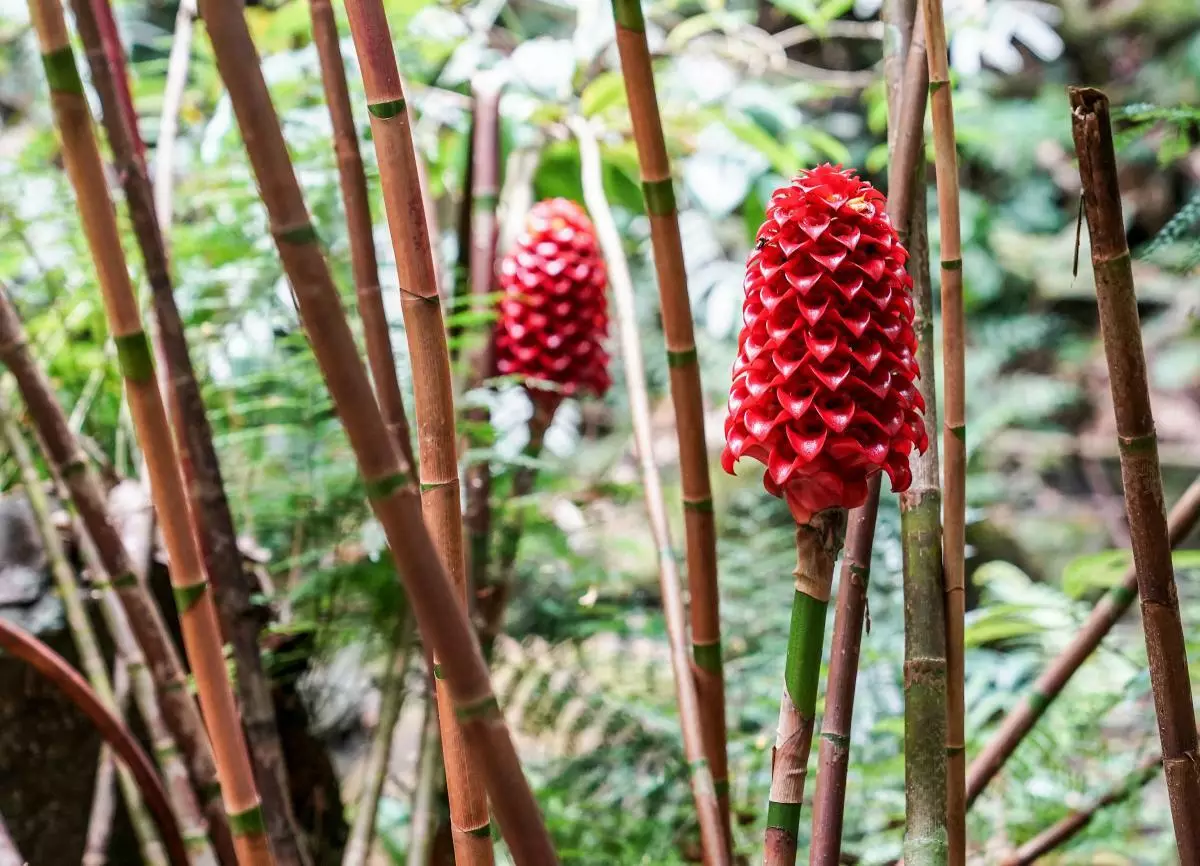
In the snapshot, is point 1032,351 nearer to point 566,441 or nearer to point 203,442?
point 566,441

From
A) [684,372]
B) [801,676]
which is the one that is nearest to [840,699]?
[801,676]

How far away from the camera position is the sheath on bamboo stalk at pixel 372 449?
9.1 inches

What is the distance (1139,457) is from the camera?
0.35m

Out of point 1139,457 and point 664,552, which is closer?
point 1139,457

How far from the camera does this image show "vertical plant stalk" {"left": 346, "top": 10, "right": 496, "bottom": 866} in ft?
1.12

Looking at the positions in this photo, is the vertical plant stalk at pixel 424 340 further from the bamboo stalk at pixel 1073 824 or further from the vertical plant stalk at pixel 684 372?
the bamboo stalk at pixel 1073 824

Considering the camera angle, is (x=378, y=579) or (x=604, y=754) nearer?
(x=378, y=579)

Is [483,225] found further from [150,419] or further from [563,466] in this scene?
[150,419]

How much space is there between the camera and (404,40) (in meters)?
0.98

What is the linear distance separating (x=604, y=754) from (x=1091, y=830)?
429 mm

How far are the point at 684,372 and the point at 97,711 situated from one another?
0.34 meters

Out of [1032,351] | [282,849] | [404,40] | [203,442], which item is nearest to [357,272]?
[203,442]

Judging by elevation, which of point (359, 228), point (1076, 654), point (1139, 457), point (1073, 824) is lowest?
point (1073, 824)

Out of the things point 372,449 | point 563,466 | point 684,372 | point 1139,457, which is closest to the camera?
point 372,449
